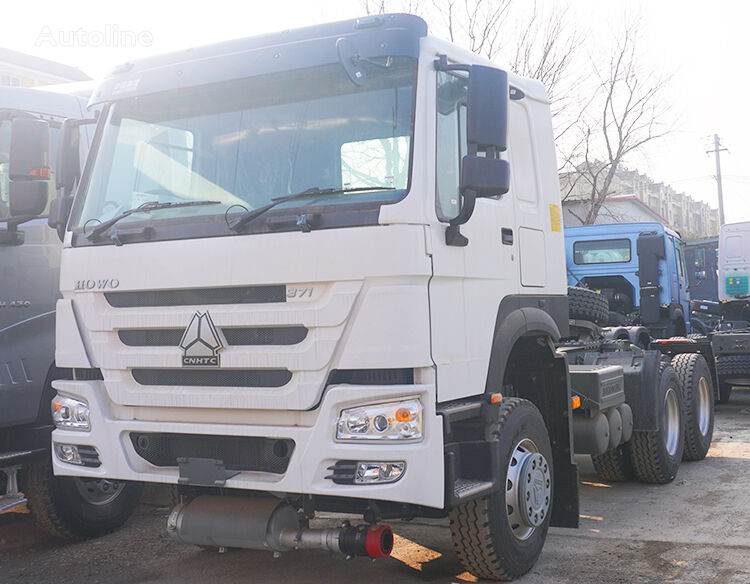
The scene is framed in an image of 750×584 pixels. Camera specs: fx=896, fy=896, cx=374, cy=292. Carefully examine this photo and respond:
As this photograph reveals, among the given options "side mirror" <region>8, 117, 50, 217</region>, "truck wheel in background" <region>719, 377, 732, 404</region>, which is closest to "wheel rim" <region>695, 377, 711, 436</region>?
"truck wheel in background" <region>719, 377, 732, 404</region>

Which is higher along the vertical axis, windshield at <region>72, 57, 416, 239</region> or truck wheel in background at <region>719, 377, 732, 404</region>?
windshield at <region>72, 57, 416, 239</region>

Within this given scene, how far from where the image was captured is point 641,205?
118 feet

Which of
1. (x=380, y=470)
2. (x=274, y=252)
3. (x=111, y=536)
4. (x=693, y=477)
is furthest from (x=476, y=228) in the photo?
(x=693, y=477)

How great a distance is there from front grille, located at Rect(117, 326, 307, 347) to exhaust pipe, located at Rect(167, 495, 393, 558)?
863mm

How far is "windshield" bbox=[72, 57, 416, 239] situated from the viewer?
14.3 ft

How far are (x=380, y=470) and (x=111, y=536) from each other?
3.26m

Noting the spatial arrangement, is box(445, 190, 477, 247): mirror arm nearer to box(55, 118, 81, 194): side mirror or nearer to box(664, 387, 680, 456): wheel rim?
box(55, 118, 81, 194): side mirror

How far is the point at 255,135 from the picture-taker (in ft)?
15.3

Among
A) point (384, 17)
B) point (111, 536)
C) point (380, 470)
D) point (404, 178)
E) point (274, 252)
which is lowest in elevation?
point (111, 536)

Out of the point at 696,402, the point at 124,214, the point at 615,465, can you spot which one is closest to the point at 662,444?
the point at 615,465

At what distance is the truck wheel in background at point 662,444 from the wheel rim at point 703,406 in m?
0.64

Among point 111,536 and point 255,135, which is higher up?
point 255,135

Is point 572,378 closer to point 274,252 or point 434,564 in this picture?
point 434,564

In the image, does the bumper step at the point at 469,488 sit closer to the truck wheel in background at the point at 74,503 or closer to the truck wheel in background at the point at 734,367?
the truck wheel in background at the point at 74,503
